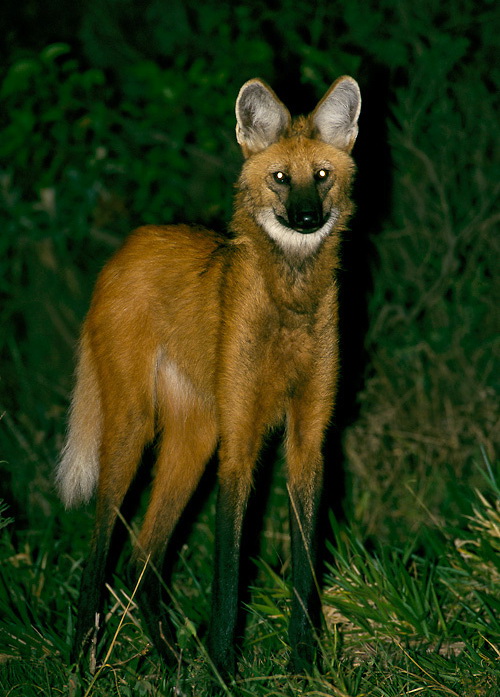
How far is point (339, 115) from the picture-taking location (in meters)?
2.71

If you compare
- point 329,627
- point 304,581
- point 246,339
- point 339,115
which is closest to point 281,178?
point 339,115

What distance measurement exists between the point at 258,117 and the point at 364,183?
1980 mm

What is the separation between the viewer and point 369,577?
291cm

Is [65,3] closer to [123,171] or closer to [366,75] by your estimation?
[123,171]

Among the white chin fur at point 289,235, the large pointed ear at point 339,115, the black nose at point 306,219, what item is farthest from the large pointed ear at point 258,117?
the black nose at point 306,219

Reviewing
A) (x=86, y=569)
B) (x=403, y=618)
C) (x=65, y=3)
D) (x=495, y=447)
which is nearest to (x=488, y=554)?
(x=403, y=618)

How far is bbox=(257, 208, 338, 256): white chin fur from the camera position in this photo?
8.45 feet

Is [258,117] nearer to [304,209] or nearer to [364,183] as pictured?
[304,209]

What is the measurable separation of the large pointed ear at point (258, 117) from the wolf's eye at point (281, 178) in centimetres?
17

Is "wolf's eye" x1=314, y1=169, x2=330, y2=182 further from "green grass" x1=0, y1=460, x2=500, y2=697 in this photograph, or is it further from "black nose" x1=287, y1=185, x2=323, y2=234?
"green grass" x1=0, y1=460, x2=500, y2=697

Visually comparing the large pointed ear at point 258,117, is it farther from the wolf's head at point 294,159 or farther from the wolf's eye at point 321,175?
the wolf's eye at point 321,175

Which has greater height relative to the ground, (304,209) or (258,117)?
(258,117)

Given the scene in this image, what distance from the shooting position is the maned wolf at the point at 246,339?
8.30 feet

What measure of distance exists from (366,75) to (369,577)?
2925 mm
